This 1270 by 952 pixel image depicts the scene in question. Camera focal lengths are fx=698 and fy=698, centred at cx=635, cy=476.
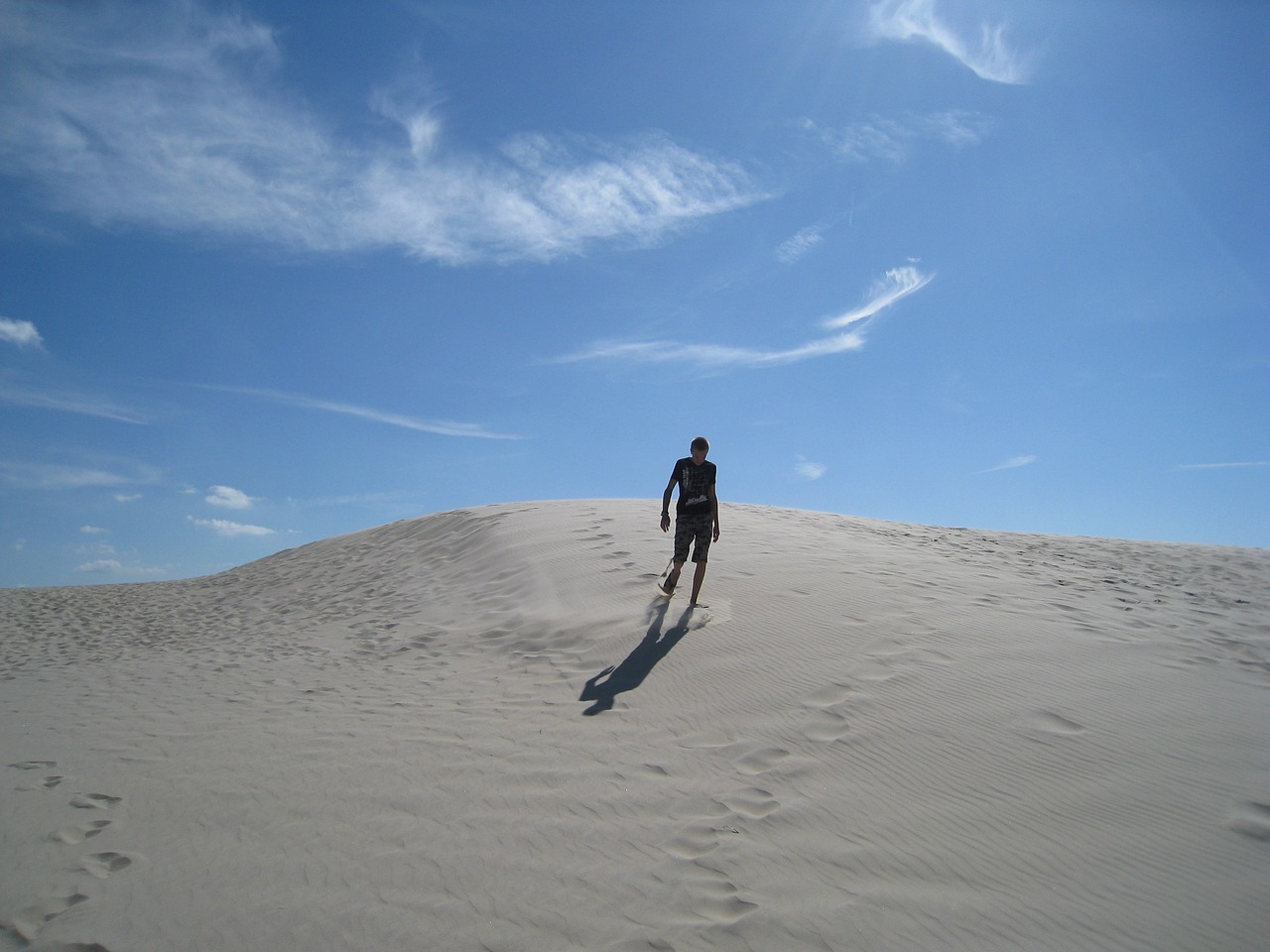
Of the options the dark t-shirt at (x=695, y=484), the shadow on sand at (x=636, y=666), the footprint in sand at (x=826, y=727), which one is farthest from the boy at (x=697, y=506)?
the footprint in sand at (x=826, y=727)

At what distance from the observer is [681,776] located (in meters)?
4.38

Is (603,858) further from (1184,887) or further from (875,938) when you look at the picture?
(1184,887)

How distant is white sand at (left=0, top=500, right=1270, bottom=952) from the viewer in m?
3.10

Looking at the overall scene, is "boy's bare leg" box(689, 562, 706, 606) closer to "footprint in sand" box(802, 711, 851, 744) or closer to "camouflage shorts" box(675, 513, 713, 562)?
"camouflage shorts" box(675, 513, 713, 562)

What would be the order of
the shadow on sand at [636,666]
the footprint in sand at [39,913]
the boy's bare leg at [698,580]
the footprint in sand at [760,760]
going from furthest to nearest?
1. the boy's bare leg at [698,580]
2. the shadow on sand at [636,666]
3. the footprint in sand at [760,760]
4. the footprint in sand at [39,913]

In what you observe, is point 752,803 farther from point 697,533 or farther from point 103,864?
point 697,533

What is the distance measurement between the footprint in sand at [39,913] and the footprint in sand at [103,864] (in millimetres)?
194

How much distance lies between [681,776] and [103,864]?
312cm

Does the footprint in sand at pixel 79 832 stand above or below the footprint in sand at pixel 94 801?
below

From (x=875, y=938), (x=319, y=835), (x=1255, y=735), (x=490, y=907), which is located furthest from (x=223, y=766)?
(x=1255, y=735)

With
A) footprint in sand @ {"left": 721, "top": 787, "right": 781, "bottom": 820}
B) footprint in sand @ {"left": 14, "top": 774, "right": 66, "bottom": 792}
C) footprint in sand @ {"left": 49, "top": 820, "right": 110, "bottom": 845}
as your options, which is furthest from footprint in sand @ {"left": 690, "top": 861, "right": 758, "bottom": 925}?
footprint in sand @ {"left": 14, "top": 774, "right": 66, "bottom": 792}

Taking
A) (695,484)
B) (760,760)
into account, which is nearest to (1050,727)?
(760,760)

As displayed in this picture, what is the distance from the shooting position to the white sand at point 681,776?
310cm

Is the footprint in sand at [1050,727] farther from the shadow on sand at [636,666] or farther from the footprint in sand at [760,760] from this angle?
the shadow on sand at [636,666]
